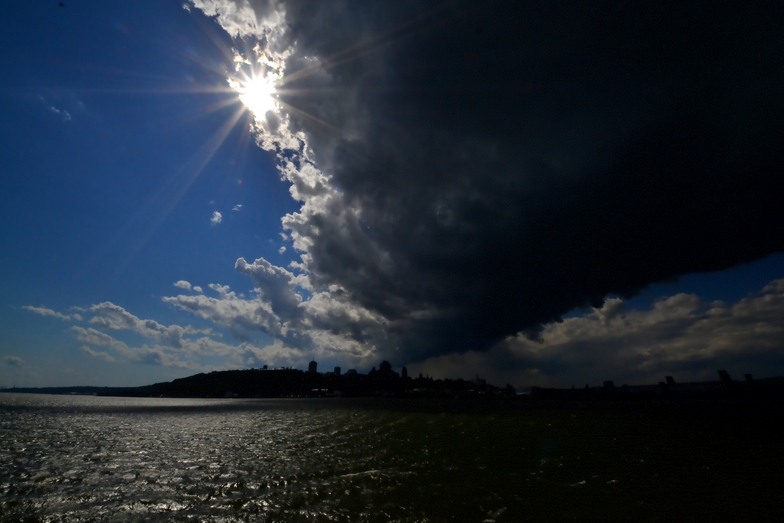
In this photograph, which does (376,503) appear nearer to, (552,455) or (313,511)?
(313,511)

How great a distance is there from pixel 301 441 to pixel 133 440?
59.0ft

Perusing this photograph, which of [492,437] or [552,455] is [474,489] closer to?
[552,455]

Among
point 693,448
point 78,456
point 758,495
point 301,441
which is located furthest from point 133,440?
point 693,448

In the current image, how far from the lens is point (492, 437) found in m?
34.6

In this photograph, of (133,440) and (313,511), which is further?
(133,440)

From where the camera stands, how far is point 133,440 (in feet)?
112

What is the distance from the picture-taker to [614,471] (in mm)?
21203

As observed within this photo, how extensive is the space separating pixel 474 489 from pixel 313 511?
27.5 feet

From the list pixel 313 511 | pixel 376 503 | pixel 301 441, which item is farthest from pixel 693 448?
pixel 301 441

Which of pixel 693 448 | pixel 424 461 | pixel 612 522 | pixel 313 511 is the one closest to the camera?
pixel 612 522

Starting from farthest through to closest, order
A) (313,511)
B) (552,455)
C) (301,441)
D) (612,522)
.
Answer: (301,441)
(552,455)
(313,511)
(612,522)

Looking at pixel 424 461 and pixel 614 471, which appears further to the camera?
pixel 424 461

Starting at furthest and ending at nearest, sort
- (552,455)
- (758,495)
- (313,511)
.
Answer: (552,455)
(758,495)
(313,511)

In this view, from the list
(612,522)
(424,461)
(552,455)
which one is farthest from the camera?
(552,455)
